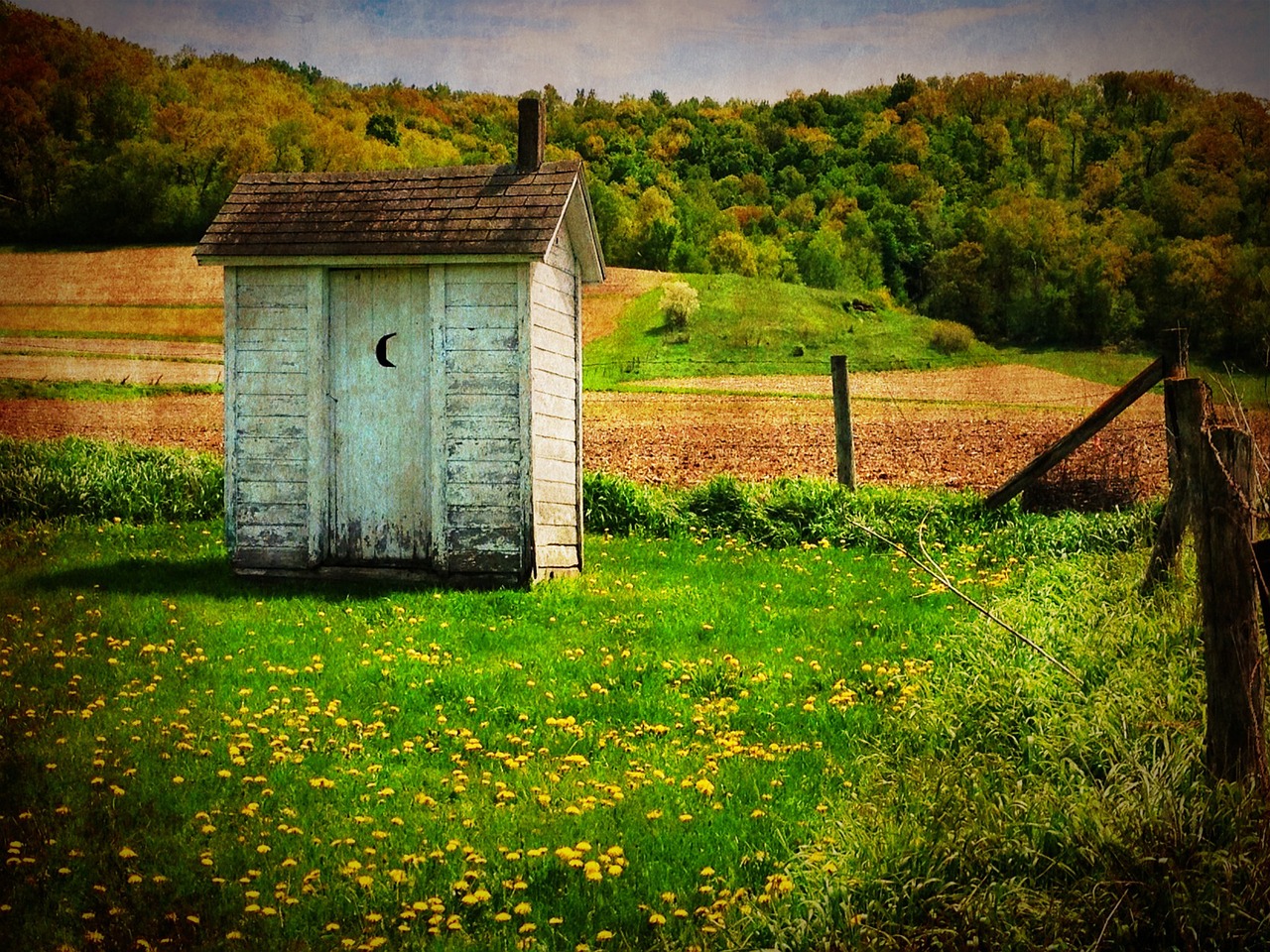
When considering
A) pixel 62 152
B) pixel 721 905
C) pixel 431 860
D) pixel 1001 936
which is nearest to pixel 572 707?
pixel 431 860

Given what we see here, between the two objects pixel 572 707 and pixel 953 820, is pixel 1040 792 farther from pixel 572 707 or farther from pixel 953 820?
pixel 572 707

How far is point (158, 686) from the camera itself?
6.71 m

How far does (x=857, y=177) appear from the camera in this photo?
31688 millimetres

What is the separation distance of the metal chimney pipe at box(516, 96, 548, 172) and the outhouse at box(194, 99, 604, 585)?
0.02 metres

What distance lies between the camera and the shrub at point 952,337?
34.0 metres

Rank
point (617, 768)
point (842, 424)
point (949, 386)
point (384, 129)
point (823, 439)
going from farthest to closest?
point (949, 386)
point (823, 439)
point (384, 129)
point (842, 424)
point (617, 768)

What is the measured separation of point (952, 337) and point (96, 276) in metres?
25.1

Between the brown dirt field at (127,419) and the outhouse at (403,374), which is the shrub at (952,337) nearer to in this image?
the brown dirt field at (127,419)

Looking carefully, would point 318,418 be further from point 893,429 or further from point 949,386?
point 949,386

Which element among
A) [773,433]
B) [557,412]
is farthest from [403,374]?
[773,433]

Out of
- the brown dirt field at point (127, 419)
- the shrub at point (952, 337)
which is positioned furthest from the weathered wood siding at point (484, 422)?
the shrub at point (952, 337)

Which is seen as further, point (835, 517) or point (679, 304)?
point (679, 304)

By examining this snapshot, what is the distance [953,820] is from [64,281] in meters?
15.8

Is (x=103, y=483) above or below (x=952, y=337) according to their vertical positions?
below
